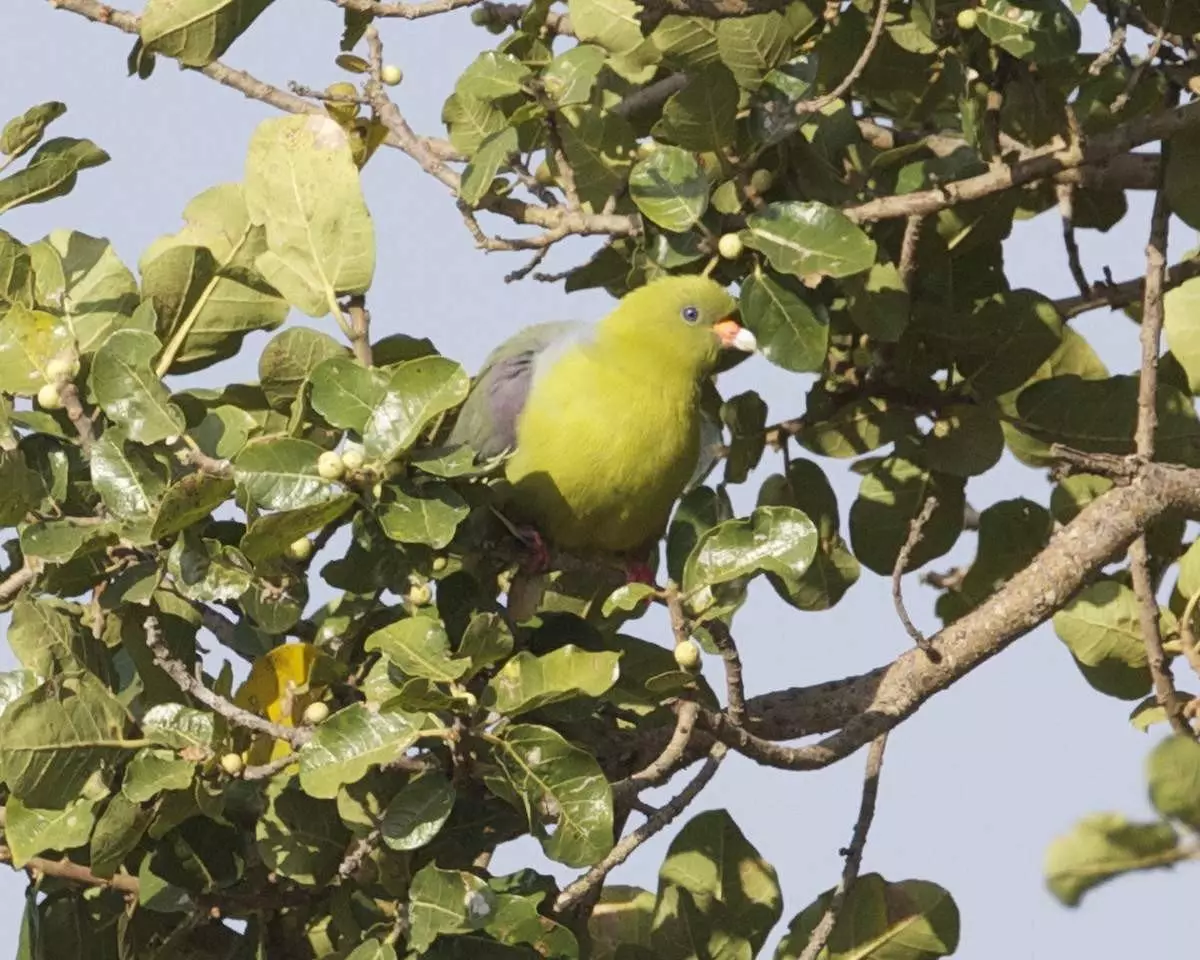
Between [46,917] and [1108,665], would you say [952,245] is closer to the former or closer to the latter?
[1108,665]

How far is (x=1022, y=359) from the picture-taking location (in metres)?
3.08

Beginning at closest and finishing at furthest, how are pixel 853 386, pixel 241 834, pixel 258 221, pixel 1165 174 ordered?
1. pixel 241 834
2. pixel 258 221
3. pixel 1165 174
4. pixel 853 386

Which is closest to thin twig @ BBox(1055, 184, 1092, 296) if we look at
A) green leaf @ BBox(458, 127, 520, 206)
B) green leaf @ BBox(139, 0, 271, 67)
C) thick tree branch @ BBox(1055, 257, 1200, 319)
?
thick tree branch @ BBox(1055, 257, 1200, 319)

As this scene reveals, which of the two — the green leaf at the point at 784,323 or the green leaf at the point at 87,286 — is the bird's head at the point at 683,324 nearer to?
the green leaf at the point at 784,323

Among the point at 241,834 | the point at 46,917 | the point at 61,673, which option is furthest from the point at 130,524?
the point at 46,917

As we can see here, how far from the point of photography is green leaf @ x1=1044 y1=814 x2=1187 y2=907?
4.29 feet

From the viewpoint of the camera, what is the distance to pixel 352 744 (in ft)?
7.34

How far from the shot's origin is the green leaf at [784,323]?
276cm

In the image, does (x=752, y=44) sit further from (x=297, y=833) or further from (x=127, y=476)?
(x=297, y=833)

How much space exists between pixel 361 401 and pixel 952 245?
3.89ft

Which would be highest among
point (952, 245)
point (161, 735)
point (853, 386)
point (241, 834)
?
point (952, 245)

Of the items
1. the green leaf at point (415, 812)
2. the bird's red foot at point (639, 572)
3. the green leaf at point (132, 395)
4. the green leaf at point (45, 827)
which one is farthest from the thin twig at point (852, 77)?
the green leaf at point (45, 827)

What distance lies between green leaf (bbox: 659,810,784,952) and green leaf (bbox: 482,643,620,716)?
0.54 m

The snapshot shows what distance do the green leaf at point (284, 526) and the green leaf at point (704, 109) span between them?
0.80 meters
